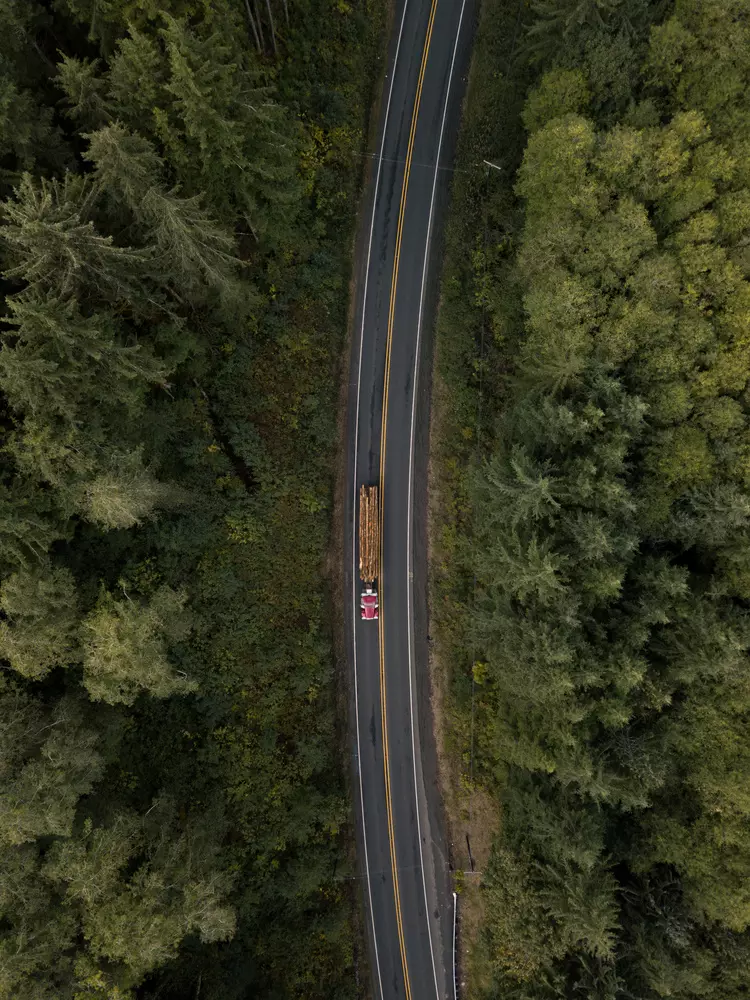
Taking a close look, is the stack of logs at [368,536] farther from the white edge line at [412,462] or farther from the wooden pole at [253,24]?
the wooden pole at [253,24]

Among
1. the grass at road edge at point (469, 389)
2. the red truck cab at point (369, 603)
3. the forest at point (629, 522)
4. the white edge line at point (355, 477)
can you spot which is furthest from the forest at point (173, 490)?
the forest at point (629, 522)

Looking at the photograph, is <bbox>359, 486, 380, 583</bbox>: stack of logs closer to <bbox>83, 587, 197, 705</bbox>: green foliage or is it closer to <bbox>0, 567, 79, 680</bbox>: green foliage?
<bbox>83, 587, 197, 705</bbox>: green foliage

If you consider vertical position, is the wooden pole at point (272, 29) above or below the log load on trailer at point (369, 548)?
above

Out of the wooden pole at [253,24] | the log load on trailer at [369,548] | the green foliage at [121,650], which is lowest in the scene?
the green foliage at [121,650]

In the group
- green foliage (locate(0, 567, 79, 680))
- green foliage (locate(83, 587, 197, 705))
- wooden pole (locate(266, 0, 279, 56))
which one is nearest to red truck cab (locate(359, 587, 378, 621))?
green foliage (locate(83, 587, 197, 705))

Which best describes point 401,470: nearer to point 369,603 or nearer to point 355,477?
point 355,477

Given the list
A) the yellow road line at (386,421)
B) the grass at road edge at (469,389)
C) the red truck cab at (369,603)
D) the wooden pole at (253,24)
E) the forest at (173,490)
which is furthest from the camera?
the red truck cab at (369,603)

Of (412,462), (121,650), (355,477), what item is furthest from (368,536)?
(121,650)
